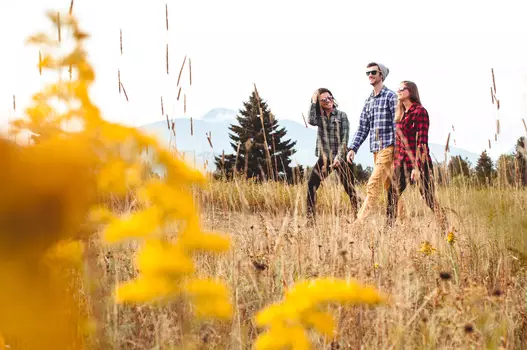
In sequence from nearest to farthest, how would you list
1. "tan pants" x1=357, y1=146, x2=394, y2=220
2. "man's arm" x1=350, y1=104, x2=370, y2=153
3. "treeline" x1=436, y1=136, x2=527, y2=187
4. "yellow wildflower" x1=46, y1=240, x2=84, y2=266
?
1. "yellow wildflower" x1=46, y1=240, x2=84, y2=266
2. "treeline" x1=436, y1=136, x2=527, y2=187
3. "tan pants" x1=357, y1=146, x2=394, y2=220
4. "man's arm" x1=350, y1=104, x2=370, y2=153

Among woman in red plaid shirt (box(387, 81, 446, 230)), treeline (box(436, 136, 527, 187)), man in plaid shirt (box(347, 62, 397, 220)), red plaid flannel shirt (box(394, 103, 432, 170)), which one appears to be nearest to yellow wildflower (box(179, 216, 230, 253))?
treeline (box(436, 136, 527, 187))

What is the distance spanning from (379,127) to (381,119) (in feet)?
0.33

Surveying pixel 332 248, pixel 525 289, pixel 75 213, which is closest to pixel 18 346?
pixel 75 213

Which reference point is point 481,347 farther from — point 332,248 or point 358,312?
point 332,248

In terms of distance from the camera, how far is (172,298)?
740mm

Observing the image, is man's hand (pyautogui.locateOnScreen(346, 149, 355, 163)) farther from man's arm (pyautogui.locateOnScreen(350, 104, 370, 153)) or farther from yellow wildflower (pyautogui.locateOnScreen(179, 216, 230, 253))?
yellow wildflower (pyautogui.locateOnScreen(179, 216, 230, 253))

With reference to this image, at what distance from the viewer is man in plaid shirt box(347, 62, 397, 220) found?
18.4ft

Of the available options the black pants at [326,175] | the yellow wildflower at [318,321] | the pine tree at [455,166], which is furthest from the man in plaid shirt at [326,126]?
the yellow wildflower at [318,321]

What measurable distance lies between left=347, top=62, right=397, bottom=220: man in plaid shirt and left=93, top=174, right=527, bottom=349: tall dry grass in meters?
1.23

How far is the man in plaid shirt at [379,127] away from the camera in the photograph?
562 centimetres

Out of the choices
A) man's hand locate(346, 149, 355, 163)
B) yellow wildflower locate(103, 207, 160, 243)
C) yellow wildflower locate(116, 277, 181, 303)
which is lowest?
yellow wildflower locate(116, 277, 181, 303)

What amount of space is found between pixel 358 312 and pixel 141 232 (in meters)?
1.64

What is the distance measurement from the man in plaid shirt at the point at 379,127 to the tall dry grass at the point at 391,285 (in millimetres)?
1226

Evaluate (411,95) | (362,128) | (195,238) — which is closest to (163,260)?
(195,238)
